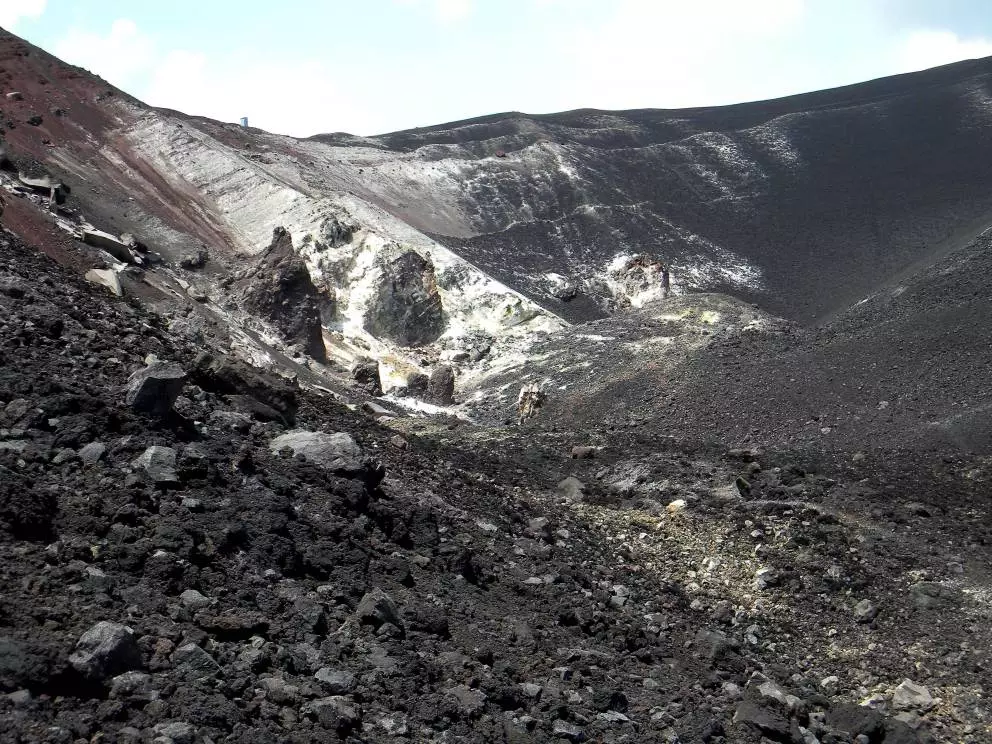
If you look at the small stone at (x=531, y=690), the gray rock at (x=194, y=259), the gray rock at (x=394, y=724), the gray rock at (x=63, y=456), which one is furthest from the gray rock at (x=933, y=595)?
the gray rock at (x=194, y=259)

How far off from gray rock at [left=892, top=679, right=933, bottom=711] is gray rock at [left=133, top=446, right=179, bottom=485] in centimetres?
695

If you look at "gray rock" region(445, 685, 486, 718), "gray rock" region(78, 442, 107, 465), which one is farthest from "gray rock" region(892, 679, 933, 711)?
"gray rock" region(78, 442, 107, 465)

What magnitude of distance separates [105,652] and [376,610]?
226cm

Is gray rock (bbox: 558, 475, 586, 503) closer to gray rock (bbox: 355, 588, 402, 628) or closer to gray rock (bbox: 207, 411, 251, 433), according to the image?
gray rock (bbox: 207, 411, 251, 433)

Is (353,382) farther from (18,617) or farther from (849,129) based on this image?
(849,129)

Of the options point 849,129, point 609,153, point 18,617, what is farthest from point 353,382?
point 849,129

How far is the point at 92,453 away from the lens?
7.96 metres

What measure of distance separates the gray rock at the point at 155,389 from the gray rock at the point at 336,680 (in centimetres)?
362

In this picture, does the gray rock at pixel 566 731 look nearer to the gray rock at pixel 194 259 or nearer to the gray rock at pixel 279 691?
the gray rock at pixel 279 691

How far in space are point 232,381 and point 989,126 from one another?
169 feet

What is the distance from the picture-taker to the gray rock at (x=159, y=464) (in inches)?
312

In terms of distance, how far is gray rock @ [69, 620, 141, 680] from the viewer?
547 cm

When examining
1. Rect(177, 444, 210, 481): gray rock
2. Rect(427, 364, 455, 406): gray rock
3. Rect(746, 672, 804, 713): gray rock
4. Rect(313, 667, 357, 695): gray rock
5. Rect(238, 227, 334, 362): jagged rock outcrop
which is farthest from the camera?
Rect(238, 227, 334, 362): jagged rock outcrop

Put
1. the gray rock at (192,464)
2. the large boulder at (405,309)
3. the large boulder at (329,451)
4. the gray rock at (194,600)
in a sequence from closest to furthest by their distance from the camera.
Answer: the gray rock at (194,600), the gray rock at (192,464), the large boulder at (329,451), the large boulder at (405,309)
